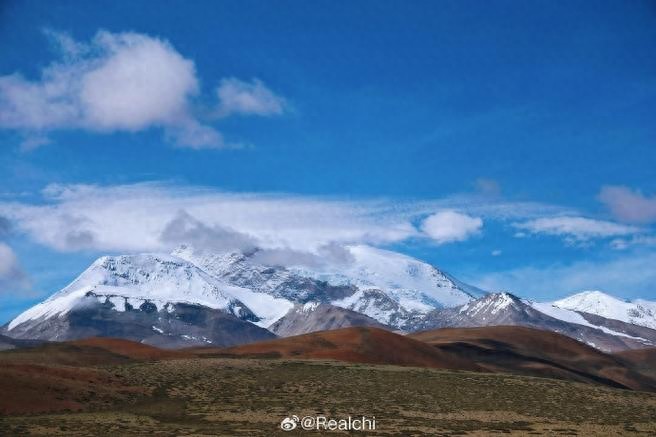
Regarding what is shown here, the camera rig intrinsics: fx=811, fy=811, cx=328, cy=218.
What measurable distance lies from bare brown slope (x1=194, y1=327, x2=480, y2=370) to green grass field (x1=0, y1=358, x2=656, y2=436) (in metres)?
24.2

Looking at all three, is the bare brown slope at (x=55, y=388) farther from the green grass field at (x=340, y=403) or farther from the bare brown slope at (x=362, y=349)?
the bare brown slope at (x=362, y=349)

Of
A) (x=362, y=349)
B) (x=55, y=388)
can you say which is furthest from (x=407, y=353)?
(x=55, y=388)

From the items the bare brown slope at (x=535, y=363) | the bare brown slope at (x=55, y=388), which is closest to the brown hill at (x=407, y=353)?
the bare brown slope at (x=535, y=363)

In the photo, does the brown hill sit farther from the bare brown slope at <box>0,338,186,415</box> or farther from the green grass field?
the bare brown slope at <box>0,338,186,415</box>

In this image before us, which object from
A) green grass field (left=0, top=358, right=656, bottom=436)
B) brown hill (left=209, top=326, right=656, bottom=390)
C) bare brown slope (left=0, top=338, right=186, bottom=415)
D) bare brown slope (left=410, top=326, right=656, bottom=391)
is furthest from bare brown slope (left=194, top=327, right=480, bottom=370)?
bare brown slope (left=0, top=338, right=186, bottom=415)

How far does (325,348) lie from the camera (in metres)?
129

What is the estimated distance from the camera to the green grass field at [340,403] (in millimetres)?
59375

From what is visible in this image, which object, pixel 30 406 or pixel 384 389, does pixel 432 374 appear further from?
pixel 30 406

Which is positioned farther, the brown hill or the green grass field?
the brown hill

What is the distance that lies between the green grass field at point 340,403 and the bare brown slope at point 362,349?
24188 mm

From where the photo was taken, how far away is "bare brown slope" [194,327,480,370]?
122 m

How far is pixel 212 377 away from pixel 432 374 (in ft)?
84.9

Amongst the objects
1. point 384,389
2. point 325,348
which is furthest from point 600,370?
point 384,389

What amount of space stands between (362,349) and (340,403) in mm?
52416
